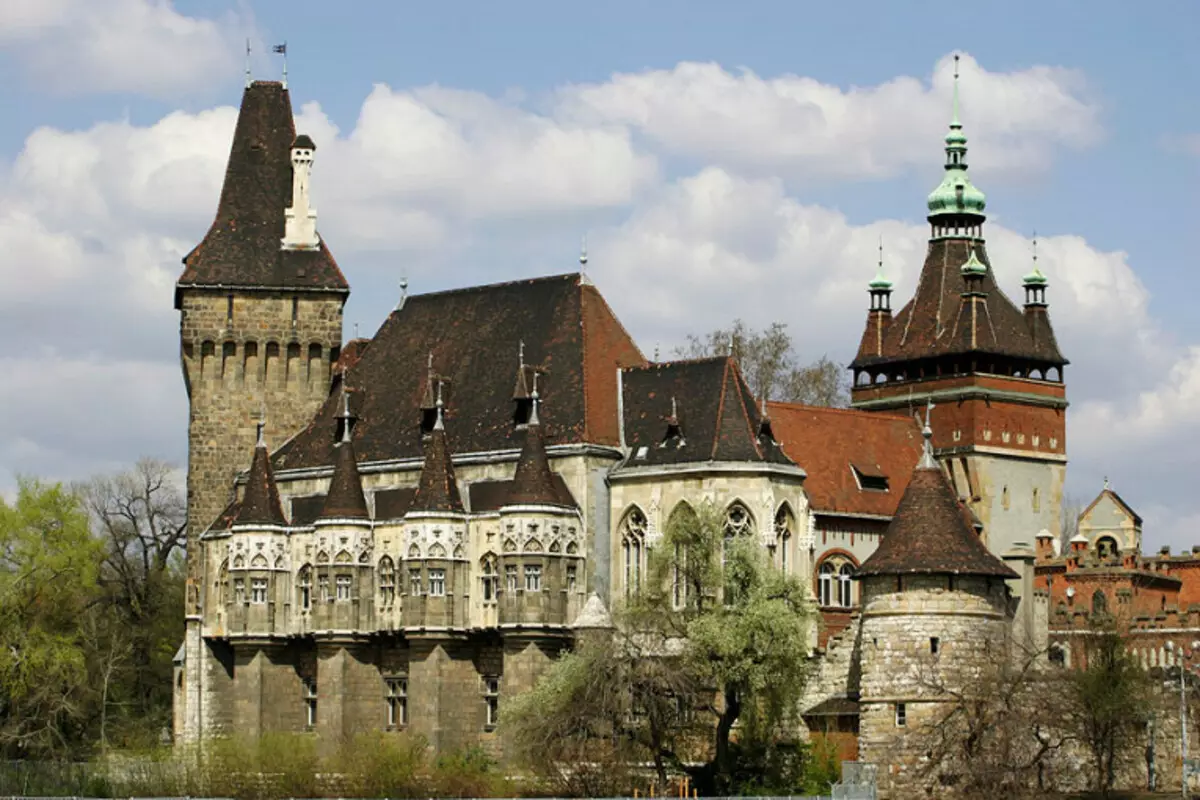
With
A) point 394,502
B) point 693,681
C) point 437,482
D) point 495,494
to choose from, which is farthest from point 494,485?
point 693,681

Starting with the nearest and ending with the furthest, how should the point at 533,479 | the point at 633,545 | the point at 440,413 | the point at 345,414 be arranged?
1. the point at 533,479
2. the point at 633,545
3. the point at 440,413
4. the point at 345,414

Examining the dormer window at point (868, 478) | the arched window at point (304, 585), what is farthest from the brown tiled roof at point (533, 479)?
the dormer window at point (868, 478)

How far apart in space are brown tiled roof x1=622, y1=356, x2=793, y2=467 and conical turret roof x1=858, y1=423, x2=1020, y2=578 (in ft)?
18.6

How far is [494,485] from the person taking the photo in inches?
3019

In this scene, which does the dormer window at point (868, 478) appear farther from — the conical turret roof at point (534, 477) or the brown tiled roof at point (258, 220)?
the brown tiled roof at point (258, 220)

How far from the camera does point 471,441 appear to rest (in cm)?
7819

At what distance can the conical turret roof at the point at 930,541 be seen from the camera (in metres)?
67.6

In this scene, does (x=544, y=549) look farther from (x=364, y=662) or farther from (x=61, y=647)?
(x=61, y=647)

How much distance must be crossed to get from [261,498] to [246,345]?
6385mm

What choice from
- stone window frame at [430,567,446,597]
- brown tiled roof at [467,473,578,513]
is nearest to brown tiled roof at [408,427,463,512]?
brown tiled roof at [467,473,578,513]

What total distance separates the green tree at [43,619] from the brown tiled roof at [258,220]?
8.28 metres

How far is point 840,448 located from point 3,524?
26.9 metres

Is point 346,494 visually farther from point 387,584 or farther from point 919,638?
point 919,638

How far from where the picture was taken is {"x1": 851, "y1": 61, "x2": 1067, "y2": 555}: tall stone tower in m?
91.0
